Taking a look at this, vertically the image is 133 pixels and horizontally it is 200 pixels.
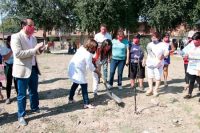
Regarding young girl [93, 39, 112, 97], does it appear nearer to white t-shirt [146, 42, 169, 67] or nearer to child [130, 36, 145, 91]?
child [130, 36, 145, 91]

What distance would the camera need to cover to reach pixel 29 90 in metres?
7.29

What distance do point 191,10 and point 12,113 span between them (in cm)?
2838

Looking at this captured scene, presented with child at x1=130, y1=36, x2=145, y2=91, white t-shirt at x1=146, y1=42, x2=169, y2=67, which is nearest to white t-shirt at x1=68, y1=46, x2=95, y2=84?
white t-shirt at x1=146, y1=42, x2=169, y2=67

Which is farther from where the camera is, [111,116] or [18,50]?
[111,116]

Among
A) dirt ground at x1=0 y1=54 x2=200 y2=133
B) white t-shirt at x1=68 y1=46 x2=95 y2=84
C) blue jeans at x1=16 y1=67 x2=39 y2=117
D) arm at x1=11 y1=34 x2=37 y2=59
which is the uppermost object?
arm at x1=11 y1=34 x2=37 y2=59

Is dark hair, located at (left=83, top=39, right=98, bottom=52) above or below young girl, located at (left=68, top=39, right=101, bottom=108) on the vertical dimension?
above

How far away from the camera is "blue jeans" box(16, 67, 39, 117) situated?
6.52m

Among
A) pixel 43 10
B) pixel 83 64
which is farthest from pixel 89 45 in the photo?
pixel 43 10

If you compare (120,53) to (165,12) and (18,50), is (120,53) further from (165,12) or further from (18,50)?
(165,12)

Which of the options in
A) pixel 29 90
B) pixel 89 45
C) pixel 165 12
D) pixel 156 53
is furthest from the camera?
pixel 165 12

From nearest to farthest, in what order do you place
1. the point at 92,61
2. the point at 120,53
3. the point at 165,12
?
the point at 92,61
the point at 120,53
the point at 165,12

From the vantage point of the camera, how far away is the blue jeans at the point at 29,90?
6516 mm

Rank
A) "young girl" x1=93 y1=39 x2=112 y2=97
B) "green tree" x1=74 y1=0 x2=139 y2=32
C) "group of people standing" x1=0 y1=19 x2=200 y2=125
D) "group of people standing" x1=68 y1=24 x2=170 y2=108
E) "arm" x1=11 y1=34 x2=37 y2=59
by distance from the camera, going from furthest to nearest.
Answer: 1. "green tree" x1=74 y1=0 x2=139 y2=32
2. "young girl" x1=93 y1=39 x2=112 y2=97
3. "group of people standing" x1=68 y1=24 x2=170 y2=108
4. "group of people standing" x1=0 y1=19 x2=200 y2=125
5. "arm" x1=11 y1=34 x2=37 y2=59

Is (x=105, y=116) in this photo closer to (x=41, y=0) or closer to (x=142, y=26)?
(x=41, y=0)
